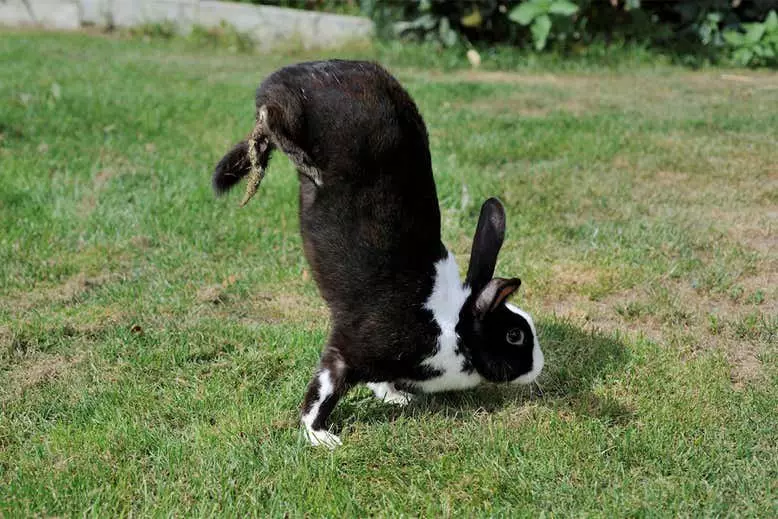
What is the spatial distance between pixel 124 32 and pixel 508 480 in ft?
31.7

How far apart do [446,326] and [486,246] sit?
0.35m

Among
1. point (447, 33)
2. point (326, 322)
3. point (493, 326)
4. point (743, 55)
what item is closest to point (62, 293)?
point (326, 322)

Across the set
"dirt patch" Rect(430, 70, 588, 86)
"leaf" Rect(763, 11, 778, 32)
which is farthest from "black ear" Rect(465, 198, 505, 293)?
"leaf" Rect(763, 11, 778, 32)

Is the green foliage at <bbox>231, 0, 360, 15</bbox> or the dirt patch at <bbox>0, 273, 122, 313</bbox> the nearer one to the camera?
the dirt patch at <bbox>0, 273, 122, 313</bbox>

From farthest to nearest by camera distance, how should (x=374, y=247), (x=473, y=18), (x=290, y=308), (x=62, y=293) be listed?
(x=473, y=18)
(x=62, y=293)
(x=290, y=308)
(x=374, y=247)

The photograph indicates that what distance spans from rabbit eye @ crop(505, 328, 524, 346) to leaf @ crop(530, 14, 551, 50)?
19.4 feet

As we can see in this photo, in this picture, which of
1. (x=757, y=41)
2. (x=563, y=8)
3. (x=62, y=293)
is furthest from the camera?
(x=757, y=41)

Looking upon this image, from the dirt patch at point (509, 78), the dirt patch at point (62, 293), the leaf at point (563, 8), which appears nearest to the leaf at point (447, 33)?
the dirt patch at point (509, 78)

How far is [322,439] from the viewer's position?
9.99ft

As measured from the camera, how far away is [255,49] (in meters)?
10.2

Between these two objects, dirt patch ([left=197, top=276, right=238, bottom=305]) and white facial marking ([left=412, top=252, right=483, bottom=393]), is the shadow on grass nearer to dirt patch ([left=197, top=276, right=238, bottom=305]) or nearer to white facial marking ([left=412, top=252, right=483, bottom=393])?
white facial marking ([left=412, top=252, right=483, bottom=393])

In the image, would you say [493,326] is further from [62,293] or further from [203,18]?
[203,18]

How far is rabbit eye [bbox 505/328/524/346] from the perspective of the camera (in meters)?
3.14

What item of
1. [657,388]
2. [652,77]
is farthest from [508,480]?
[652,77]
